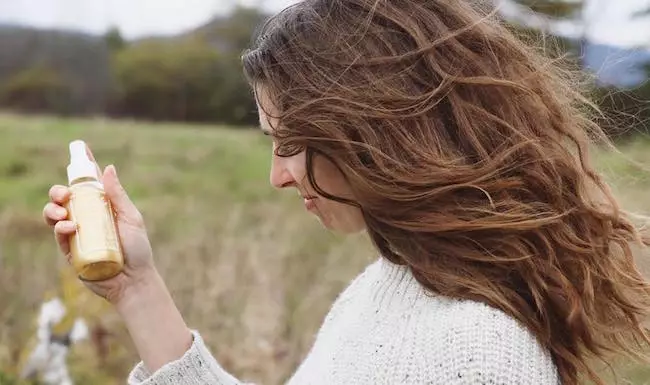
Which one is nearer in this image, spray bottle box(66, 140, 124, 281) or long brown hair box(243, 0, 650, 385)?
long brown hair box(243, 0, 650, 385)

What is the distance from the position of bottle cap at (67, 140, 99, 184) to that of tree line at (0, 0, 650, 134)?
1040 cm

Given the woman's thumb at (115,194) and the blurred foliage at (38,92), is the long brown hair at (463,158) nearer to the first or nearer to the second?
the woman's thumb at (115,194)

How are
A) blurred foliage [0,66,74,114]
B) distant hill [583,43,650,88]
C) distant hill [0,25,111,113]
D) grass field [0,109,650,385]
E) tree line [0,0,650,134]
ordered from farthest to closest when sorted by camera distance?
blurred foliage [0,66,74,114] < tree line [0,0,650,134] < distant hill [0,25,111,113] < grass field [0,109,650,385] < distant hill [583,43,650,88]

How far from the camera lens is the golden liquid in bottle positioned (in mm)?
1236

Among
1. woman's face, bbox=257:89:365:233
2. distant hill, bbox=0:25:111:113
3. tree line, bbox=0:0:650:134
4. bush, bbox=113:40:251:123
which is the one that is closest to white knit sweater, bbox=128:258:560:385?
woman's face, bbox=257:89:365:233

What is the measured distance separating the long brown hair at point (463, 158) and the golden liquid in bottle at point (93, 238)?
26 cm

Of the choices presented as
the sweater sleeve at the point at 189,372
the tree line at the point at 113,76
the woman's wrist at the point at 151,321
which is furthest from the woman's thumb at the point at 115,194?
the tree line at the point at 113,76

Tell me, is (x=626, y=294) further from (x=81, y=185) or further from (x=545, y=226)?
(x=81, y=185)

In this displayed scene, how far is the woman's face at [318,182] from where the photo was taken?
1.22m

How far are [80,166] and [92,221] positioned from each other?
131 millimetres

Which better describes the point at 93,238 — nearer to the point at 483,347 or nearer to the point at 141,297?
the point at 141,297

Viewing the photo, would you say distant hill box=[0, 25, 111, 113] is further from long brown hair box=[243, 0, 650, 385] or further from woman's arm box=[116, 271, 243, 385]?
long brown hair box=[243, 0, 650, 385]

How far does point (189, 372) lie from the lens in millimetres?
1373

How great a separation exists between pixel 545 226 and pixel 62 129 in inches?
380
